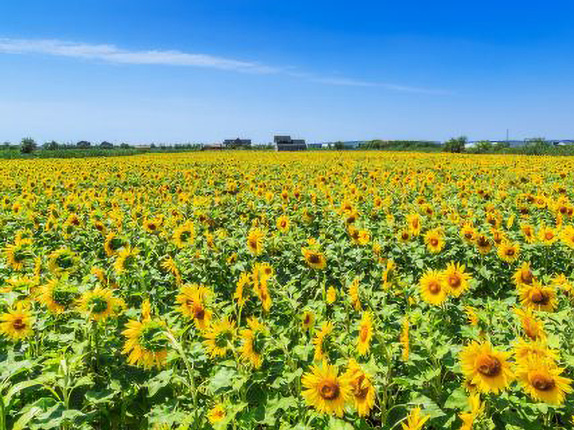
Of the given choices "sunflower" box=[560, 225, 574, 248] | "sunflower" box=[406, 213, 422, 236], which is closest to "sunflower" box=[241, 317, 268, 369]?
"sunflower" box=[406, 213, 422, 236]

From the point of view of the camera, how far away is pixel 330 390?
1778 mm

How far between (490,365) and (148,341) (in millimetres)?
1549

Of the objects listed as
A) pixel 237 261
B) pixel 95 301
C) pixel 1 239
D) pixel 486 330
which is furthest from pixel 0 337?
pixel 1 239

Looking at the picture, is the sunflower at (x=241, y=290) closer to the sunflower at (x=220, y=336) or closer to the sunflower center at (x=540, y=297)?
the sunflower at (x=220, y=336)

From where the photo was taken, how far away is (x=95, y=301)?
91.4 inches

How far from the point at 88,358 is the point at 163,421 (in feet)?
2.12

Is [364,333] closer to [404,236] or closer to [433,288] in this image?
[433,288]

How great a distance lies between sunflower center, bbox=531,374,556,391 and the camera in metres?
1.79

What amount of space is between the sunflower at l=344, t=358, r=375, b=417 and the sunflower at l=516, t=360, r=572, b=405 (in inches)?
25.2

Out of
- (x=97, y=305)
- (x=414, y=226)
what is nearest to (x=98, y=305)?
(x=97, y=305)

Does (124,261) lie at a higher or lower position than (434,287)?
higher

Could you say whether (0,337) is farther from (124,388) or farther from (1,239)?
(1,239)

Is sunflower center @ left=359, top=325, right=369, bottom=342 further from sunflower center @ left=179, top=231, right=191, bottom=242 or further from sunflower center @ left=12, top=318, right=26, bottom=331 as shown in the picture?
sunflower center @ left=179, top=231, right=191, bottom=242

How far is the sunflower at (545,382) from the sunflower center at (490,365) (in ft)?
0.28
